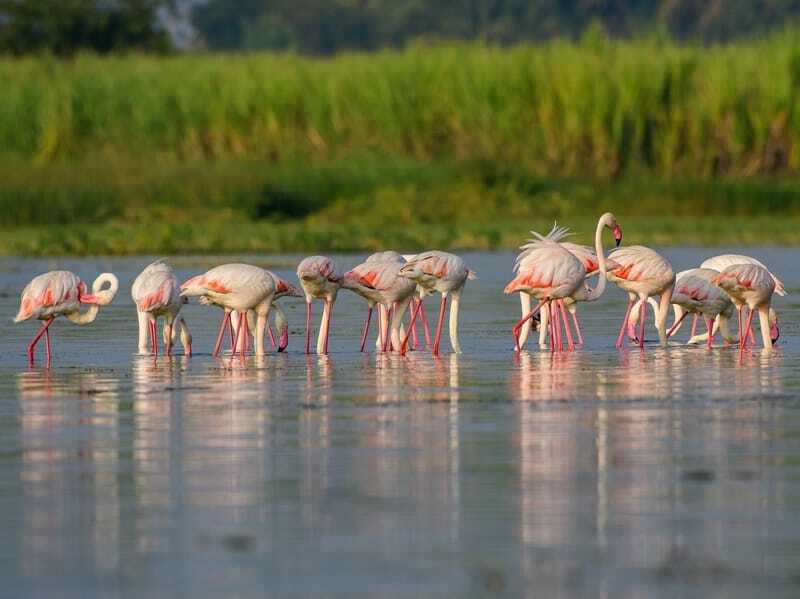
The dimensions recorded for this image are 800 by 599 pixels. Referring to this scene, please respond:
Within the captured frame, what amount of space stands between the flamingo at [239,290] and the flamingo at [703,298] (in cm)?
302

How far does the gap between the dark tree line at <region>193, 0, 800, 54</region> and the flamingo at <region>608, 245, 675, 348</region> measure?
5792 centimetres

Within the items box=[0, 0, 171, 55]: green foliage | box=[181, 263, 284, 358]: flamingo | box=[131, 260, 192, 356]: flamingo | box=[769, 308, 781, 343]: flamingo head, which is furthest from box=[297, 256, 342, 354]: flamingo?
box=[0, 0, 171, 55]: green foliage

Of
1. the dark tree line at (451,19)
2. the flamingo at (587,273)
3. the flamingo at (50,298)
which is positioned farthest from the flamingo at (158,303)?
the dark tree line at (451,19)

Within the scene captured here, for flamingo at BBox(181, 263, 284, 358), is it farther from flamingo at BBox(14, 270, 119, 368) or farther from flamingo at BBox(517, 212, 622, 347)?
flamingo at BBox(517, 212, 622, 347)

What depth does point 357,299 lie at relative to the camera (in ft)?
76.8

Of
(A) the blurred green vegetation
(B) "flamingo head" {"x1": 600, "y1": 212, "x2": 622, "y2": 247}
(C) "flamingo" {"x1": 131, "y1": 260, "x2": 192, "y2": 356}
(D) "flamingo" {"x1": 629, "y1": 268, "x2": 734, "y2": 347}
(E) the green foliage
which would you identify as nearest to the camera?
(C) "flamingo" {"x1": 131, "y1": 260, "x2": 192, "y2": 356}

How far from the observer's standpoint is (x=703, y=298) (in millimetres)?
17219

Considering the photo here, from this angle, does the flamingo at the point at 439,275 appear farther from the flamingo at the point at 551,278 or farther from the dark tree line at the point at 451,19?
the dark tree line at the point at 451,19

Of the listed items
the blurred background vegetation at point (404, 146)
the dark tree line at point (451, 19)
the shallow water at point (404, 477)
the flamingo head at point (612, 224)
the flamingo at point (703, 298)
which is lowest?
the shallow water at point (404, 477)

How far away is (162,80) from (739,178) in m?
10.9

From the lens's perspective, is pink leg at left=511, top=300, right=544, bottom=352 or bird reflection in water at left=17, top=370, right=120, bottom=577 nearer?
bird reflection in water at left=17, top=370, right=120, bottom=577

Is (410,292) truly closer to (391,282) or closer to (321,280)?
(391,282)

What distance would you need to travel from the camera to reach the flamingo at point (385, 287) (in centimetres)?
1678

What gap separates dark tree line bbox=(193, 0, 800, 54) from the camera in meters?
78.9
